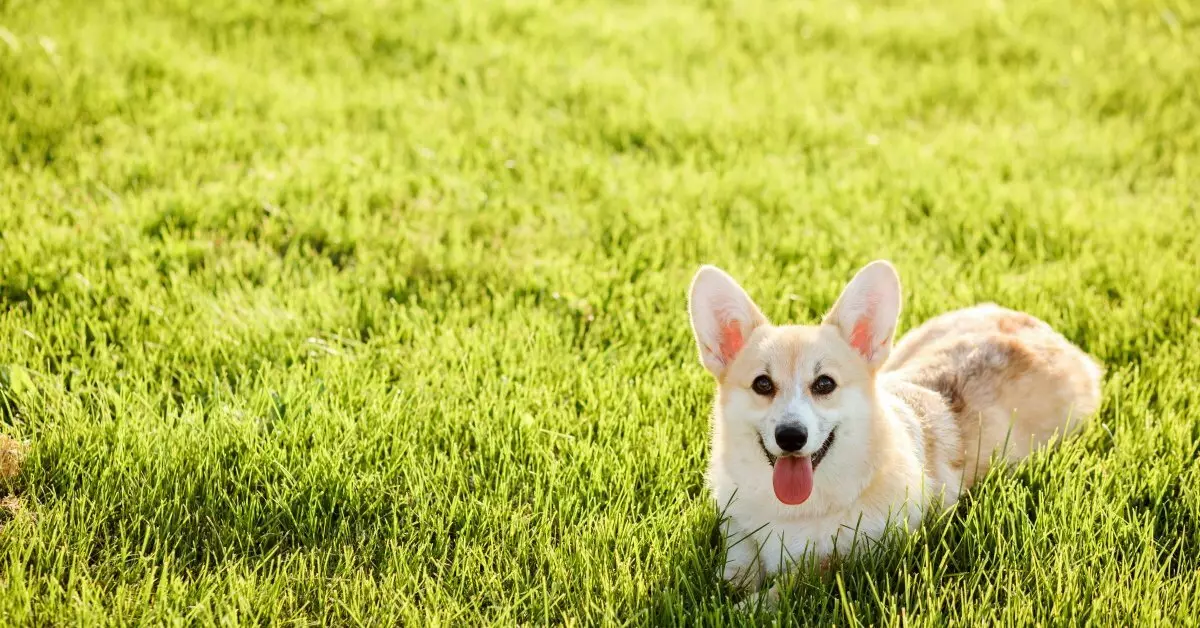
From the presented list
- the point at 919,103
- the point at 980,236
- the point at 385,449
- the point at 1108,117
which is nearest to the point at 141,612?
the point at 385,449

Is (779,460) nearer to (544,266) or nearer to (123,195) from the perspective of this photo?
(544,266)

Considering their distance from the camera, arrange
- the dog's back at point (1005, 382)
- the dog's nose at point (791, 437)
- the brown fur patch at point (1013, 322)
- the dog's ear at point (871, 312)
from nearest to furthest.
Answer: the dog's nose at point (791, 437) < the dog's ear at point (871, 312) < the dog's back at point (1005, 382) < the brown fur patch at point (1013, 322)

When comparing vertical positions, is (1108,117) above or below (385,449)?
above

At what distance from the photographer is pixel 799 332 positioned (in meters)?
3.09

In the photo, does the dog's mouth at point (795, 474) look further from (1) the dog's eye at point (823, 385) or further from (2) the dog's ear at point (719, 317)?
(2) the dog's ear at point (719, 317)

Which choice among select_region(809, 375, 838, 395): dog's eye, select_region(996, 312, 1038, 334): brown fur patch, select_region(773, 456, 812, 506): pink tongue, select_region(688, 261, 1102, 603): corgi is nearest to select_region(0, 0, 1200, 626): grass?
select_region(688, 261, 1102, 603): corgi

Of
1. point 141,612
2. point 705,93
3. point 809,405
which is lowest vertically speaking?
point 141,612

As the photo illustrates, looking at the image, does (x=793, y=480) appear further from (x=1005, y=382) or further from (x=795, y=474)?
(x=1005, y=382)

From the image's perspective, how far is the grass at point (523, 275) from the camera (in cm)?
300

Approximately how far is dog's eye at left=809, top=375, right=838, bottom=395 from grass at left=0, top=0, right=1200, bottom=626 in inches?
19.2

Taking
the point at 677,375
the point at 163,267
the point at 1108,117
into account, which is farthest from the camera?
the point at 1108,117

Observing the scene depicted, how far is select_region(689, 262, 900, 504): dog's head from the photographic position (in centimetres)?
296

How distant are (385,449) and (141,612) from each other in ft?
2.99

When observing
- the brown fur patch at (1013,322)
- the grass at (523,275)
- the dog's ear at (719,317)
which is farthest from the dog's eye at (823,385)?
the brown fur patch at (1013,322)
